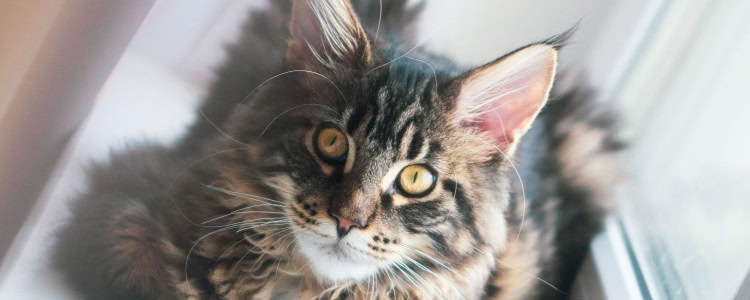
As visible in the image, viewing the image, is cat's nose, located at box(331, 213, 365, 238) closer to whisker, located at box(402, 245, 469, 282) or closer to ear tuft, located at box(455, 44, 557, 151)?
whisker, located at box(402, 245, 469, 282)

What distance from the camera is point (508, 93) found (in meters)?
0.80

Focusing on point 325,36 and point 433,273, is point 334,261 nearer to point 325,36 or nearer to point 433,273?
point 433,273

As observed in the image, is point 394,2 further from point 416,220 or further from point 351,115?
point 416,220

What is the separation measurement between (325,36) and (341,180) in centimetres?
18

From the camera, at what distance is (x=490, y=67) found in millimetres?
776

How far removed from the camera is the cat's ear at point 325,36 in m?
0.82

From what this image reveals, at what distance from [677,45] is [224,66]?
2.49 ft

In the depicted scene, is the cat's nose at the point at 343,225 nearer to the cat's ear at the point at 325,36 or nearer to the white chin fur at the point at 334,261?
the white chin fur at the point at 334,261

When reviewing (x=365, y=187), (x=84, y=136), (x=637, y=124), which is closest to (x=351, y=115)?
(x=365, y=187)

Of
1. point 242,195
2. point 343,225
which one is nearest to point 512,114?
point 343,225

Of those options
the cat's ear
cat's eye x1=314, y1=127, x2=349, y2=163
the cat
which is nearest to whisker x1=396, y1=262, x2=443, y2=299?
the cat

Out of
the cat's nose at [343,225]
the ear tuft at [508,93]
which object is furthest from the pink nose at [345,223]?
the ear tuft at [508,93]

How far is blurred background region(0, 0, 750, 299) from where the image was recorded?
892 millimetres

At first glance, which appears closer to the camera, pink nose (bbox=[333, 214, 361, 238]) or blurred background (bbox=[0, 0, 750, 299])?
pink nose (bbox=[333, 214, 361, 238])
